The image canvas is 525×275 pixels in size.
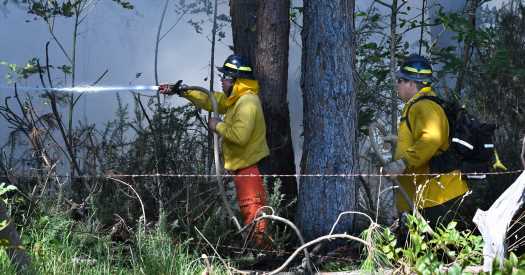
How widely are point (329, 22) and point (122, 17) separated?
106 inches

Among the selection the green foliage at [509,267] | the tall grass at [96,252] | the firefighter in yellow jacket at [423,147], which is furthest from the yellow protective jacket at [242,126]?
the green foliage at [509,267]

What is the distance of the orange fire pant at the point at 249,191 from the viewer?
286 inches

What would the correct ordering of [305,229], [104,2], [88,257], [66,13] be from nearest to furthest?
[88,257]
[305,229]
[66,13]
[104,2]

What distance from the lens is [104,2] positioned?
9.13 meters

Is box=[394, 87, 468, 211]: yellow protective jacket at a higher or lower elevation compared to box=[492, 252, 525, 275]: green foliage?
higher

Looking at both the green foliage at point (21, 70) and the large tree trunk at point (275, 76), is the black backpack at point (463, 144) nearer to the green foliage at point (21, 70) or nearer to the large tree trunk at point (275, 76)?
the large tree trunk at point (275, 76)

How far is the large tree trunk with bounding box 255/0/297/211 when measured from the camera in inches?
317

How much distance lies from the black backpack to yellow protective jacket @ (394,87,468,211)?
0.04 metres

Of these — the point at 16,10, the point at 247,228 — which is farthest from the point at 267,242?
the point at 16,10

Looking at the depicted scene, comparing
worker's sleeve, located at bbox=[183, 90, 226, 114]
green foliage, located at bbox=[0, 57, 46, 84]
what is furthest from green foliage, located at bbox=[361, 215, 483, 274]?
green foliage, located at bbox=[0, 57, 46, 84]

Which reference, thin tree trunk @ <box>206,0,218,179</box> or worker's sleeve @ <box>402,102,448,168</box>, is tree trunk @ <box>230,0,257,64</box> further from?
worker's sleeve @ <box>402,102,448,168</box>

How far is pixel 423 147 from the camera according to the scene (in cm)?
642

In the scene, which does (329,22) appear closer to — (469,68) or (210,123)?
(210,123)

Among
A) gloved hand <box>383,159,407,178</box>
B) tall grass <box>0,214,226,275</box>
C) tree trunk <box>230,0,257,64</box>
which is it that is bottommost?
tall grass <box>0,214,226,275</box>
